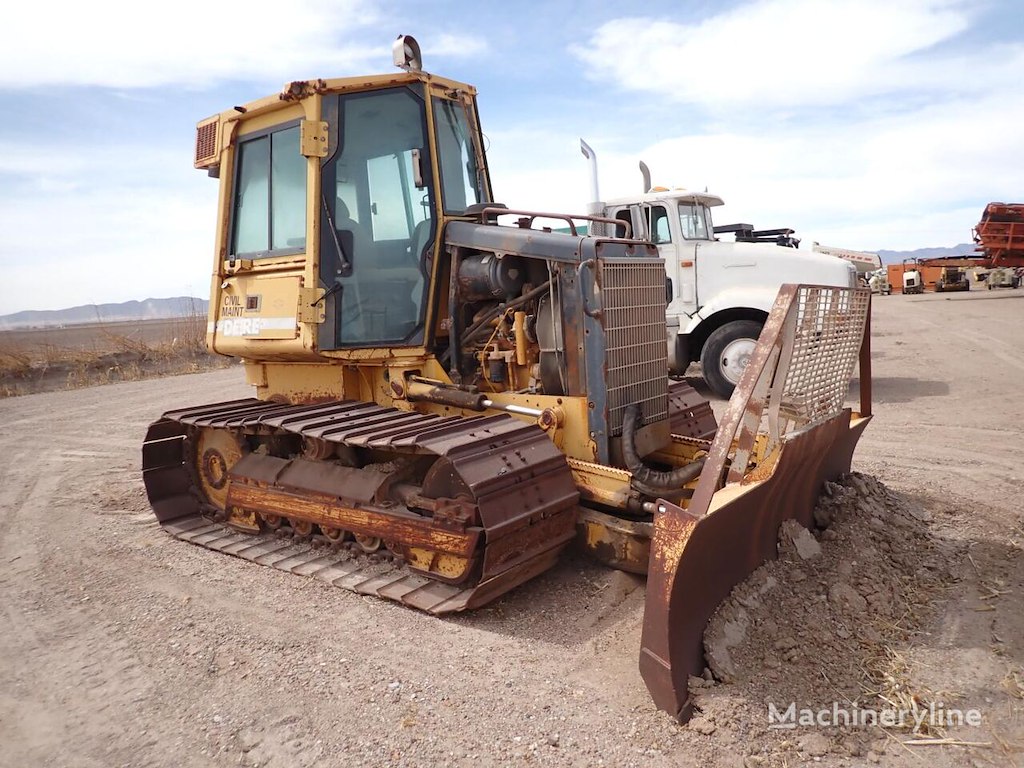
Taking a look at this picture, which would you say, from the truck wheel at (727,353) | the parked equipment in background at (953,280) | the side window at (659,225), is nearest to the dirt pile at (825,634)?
the truck wheel at (727,353)

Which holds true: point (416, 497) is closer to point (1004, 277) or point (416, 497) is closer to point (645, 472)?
point (645, 472)

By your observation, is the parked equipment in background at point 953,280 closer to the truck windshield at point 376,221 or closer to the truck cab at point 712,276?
the truck cab at point 712,276

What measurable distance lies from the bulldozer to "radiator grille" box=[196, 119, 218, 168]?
0.8 inches

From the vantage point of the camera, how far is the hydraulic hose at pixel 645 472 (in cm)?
423

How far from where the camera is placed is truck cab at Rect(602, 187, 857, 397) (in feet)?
31.8

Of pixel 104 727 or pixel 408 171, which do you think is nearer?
pixel 104 727

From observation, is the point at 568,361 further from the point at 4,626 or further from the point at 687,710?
the point at 4,626

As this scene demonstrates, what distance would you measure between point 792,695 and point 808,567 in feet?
3.27

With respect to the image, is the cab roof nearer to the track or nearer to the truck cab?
the truck cab

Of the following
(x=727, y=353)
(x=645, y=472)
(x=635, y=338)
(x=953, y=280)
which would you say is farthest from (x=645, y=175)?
(x=953, y=280)

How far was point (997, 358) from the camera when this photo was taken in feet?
41.4

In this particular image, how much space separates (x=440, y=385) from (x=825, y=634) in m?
2.70

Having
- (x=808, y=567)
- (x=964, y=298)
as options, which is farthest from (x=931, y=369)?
(x=964, y=298)

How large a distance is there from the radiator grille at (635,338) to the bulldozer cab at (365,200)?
49.8 inches
